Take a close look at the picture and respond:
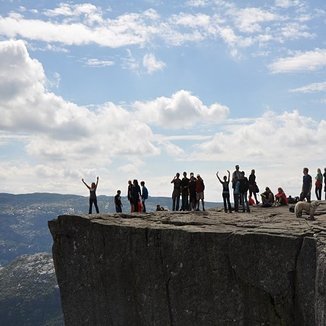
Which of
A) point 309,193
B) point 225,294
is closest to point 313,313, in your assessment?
point 225,294

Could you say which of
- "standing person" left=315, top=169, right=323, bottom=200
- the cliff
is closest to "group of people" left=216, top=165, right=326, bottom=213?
"standing person" left=315, top=169, right=323, bottom=200

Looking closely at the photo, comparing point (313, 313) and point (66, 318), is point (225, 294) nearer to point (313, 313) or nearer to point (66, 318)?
point (313, 313)

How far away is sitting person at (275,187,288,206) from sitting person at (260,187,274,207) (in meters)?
0.45

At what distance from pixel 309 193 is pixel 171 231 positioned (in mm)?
16524

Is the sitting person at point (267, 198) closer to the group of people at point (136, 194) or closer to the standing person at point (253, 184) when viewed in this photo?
the standing person at point (253, 184)

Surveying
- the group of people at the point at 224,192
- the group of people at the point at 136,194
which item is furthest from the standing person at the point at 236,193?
the group of people at the point at 136,194

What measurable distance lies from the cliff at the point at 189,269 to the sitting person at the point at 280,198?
30.0ft

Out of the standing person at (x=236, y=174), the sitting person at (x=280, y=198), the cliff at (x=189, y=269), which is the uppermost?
the standing person at (x=236, y=174)

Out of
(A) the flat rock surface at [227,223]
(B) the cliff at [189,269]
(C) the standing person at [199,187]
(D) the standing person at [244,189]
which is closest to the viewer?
(B) the cliff at [189,269]

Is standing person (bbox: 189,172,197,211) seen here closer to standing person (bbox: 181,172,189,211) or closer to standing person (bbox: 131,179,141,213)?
standing person (bbox: 181,172,189,211)

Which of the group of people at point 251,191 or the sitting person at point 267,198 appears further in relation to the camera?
the sitting person at point 267,198

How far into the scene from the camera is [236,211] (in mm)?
42188

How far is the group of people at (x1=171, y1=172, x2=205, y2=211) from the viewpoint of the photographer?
41750 millimetres

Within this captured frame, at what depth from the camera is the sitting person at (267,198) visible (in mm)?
45375
